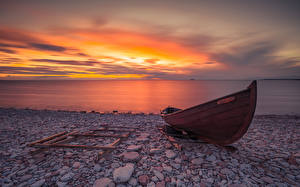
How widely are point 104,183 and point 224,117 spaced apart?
4.47 m

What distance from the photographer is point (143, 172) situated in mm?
4043

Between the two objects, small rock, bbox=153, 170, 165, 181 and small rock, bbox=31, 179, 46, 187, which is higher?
small rock, bbox=31, 179, 46, 187

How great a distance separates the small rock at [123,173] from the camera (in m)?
3.65

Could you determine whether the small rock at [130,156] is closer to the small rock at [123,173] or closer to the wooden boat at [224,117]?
the small rock at [123,173]

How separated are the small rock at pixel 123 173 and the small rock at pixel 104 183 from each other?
15 centimetres

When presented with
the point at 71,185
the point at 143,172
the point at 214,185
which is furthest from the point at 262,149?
the point at 71,185

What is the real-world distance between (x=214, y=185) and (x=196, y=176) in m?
0.52

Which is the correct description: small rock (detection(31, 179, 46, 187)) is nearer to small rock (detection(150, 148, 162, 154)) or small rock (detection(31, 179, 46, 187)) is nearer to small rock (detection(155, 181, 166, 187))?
small rock (detection(155, 181, 166, 187))

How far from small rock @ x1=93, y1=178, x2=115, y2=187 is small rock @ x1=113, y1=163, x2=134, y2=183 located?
0.15 metres

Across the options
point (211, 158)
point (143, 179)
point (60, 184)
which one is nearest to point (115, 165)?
point (143, 179)

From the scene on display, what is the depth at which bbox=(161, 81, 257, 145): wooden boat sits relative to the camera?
4.15m

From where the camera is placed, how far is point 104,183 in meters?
3.52

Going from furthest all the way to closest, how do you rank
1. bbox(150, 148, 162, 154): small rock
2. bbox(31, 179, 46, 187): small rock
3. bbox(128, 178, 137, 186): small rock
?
bbox(150, 148, 162, 154): small rock < bbox(128, 178, 137, 186): small rock < bbox(31, 179, 46, 187): small rock

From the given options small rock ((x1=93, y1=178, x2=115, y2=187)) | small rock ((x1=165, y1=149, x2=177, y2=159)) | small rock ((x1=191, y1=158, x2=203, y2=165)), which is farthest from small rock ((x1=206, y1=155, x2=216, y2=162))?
small rock ((x1=93, y1=178, x2=115, y2=187))
